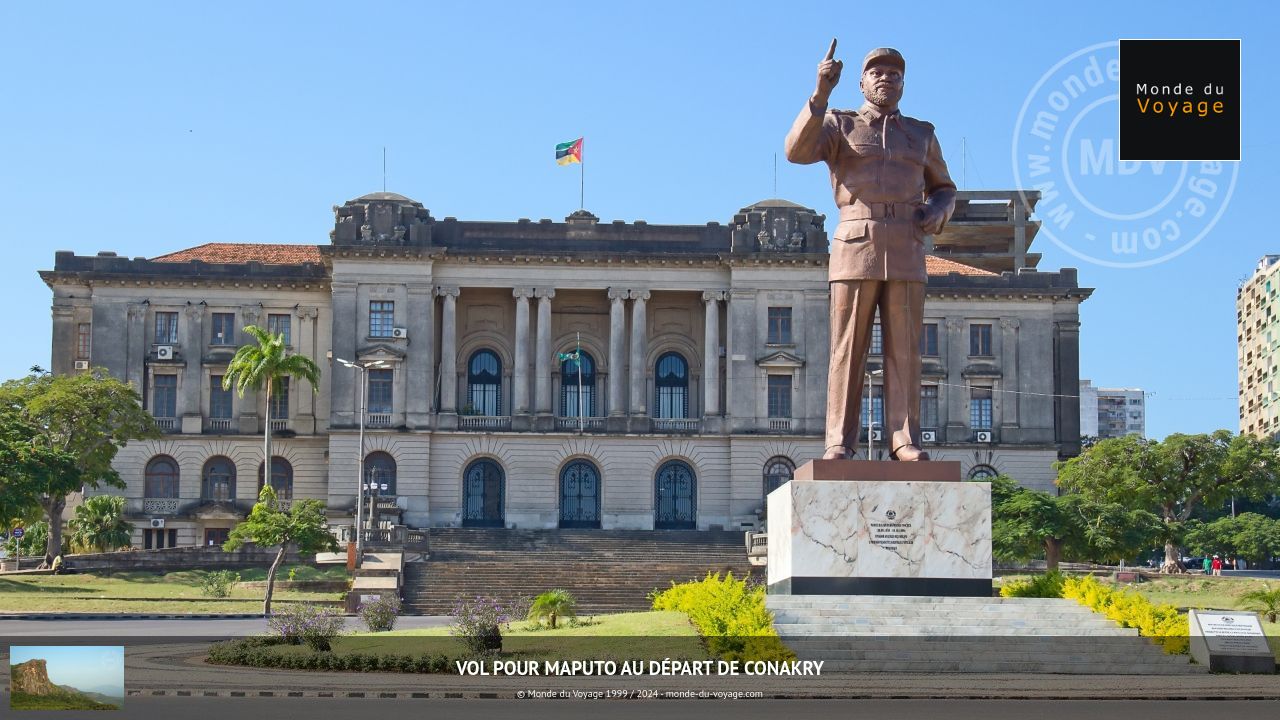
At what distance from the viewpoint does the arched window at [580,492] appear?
7212 centimetres

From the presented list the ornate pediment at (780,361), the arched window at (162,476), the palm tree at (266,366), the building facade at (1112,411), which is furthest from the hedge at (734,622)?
the building facade at (1112,411)

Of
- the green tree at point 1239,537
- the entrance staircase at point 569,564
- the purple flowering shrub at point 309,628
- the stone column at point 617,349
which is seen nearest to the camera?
the purple flowering shrub at point 309,628

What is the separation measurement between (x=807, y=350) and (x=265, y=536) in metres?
25.1

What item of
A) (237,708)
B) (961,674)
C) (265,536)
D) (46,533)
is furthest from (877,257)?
(46,533)

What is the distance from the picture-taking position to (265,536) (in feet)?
181

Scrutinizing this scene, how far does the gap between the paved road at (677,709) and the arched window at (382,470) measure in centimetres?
5045

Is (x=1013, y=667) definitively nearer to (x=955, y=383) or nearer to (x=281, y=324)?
(x=955, y=383)

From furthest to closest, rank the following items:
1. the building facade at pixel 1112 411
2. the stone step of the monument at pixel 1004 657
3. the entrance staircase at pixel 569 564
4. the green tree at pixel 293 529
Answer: the building facade at pixel 1112 411 < the green tree at pixel 293 529 < the entrance staircase at pixel 569 564 < the stone step of the monument at pixel 1004 657

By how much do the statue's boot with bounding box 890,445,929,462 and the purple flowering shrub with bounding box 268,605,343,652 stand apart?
8325 millimetres

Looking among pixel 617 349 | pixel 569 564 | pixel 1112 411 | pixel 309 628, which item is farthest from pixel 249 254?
pixel 1112 411

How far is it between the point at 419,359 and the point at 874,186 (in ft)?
153

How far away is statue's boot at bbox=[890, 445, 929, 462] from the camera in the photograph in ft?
84.0

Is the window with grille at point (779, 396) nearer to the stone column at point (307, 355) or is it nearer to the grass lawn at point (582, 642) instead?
the stone column at point (307, 355)

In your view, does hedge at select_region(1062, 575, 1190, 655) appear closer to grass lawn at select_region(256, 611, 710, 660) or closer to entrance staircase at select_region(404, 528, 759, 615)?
grass lawn at select_region(256, 611, 710, 660)
